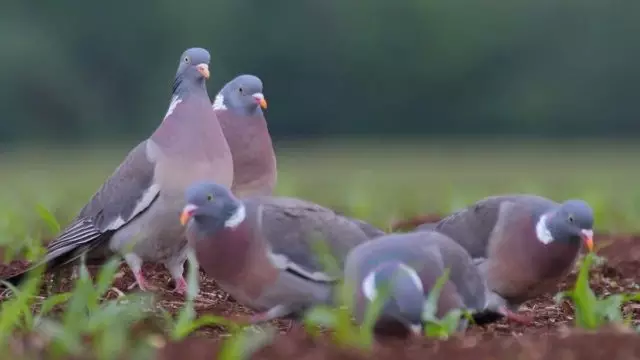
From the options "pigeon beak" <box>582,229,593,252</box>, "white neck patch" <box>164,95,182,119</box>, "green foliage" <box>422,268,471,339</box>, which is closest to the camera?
"green foliage" <box>422,268,471,339</box>

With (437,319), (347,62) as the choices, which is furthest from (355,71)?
(437,319)

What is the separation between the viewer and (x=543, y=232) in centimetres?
589

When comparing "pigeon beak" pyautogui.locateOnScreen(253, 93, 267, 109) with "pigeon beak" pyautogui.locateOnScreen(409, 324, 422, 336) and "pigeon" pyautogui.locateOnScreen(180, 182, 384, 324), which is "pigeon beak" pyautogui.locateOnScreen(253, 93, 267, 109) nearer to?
"pigeon" pyautogui.locateOnScreen(180, 182, 384, 324)

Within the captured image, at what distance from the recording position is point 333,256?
18.3ft

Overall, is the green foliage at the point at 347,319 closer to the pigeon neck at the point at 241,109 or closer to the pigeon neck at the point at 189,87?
the pigeon neck at the point at 189,87

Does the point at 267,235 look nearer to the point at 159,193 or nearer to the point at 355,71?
the point at 159,193

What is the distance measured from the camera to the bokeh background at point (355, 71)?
27.8 metres

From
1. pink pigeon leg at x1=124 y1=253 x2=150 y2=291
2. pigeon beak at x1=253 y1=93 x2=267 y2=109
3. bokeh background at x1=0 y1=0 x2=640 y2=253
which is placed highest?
pigeon beak at x1=253 y1=93 x2=267 y2=109

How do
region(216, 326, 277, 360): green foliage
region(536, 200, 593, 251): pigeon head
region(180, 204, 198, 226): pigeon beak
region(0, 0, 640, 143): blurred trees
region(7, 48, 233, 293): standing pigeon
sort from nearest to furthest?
region(216, 326, 277, 360): green foliage
region(180, 204, 198, 226): pigeon beak
region(536, 200, 593, 251): pigeon head
region(7, 48, 233, 293): standing pigeon
region(0, 0, 640, 143): blurred trees

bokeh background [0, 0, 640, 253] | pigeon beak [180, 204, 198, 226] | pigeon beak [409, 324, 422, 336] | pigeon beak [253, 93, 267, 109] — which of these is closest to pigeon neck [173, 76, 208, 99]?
pigeon beak [253, 93, 267, 109]

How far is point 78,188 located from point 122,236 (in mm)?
7202

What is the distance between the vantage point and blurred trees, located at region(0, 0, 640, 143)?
28.5 metres

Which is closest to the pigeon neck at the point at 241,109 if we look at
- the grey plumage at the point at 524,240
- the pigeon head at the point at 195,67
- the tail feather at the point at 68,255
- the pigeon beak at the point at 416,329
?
the pigeon head at the point at 195,67

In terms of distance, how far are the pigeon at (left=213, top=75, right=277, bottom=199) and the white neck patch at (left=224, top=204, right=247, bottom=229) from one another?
1.59 meters
